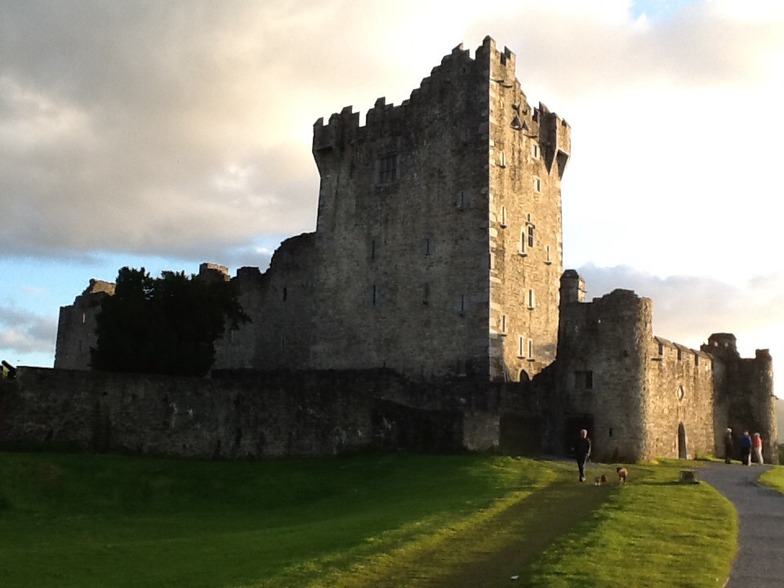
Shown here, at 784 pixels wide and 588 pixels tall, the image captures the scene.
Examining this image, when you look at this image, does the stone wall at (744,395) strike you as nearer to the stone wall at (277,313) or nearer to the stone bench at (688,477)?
the stone bench at (688,477)

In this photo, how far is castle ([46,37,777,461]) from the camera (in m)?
34.0

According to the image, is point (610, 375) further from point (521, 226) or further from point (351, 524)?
point (351, 524)

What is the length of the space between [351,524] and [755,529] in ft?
24.1

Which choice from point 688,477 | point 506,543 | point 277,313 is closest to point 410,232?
point 277,313

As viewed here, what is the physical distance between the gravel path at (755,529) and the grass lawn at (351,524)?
301 mm

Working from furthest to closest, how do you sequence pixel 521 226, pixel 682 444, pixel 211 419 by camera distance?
pixel 521 226, pixel 682 444, pixel 211 419

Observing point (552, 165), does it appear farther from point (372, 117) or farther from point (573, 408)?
point (573, 408)

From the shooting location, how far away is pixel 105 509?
2202 cm

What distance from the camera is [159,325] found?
34.6 meters

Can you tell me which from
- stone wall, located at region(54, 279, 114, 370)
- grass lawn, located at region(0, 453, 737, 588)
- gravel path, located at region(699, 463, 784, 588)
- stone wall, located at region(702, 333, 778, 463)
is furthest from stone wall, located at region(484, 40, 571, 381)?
stone wall, located at region(54, 279, 114, 370)

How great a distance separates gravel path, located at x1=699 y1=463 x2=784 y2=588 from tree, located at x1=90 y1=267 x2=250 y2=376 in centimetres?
1935

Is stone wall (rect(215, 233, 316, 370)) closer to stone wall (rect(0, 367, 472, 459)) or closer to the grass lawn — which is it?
stone wall (rect(0, 367, 472, 459))

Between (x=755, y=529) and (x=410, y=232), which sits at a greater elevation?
(x=410, y=232)

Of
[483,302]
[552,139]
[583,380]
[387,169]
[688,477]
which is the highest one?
[552,139]
